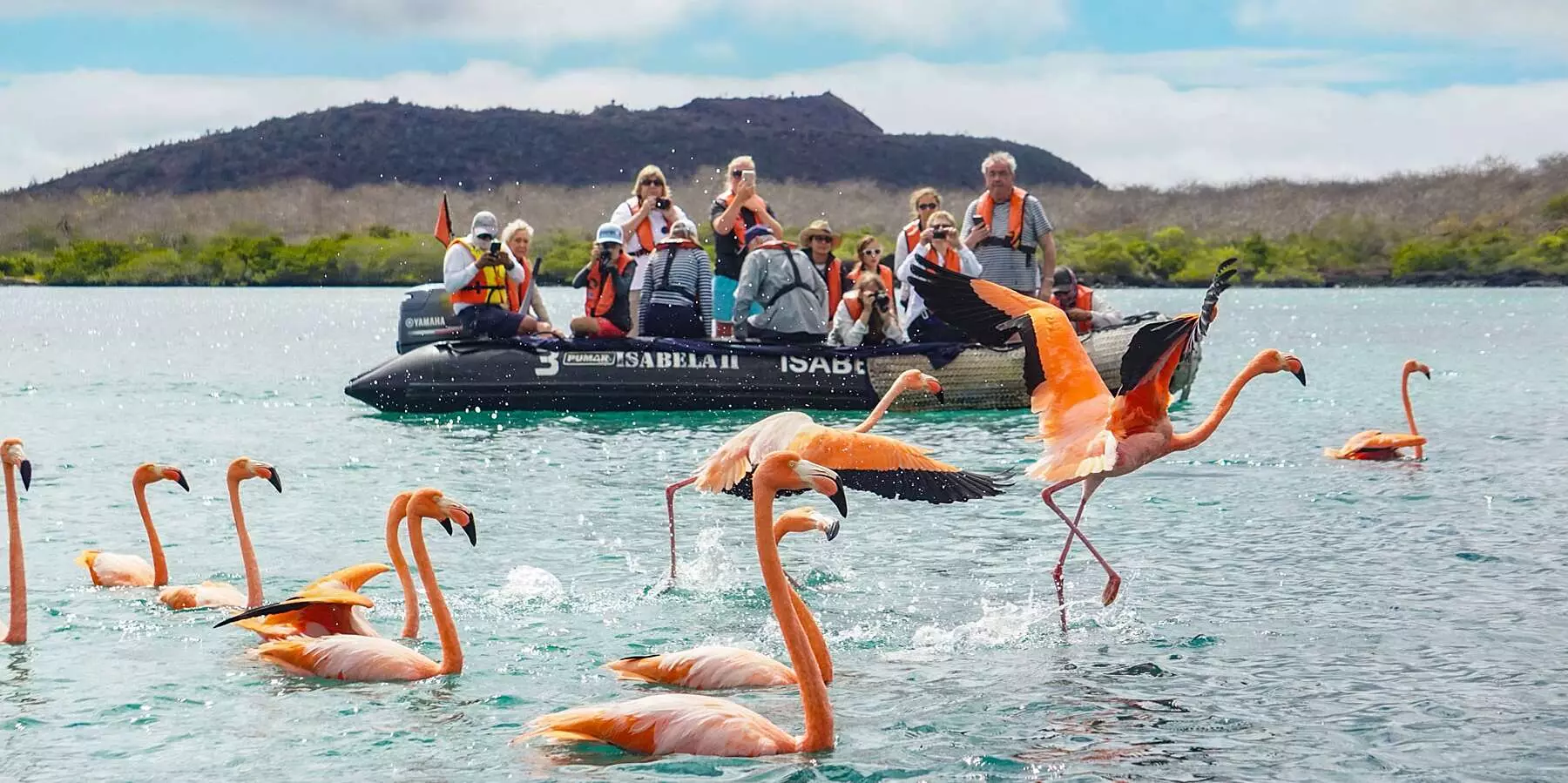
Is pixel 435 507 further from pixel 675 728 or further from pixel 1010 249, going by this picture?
pixel 1010 249

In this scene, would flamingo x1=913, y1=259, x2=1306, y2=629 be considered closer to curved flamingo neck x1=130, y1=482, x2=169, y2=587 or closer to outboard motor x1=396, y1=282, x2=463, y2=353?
curved flamingo neck x1=130, y1=482, x2=169, y2=587

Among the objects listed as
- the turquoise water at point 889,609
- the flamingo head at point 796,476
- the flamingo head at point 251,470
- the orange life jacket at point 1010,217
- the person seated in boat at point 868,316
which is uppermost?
the orange life jacket at point 1010,217

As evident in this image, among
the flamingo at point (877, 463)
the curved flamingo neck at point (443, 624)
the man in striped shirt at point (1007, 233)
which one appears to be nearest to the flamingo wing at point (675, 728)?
the curved flamingo neck at point (443, 624)

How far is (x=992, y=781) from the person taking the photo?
17.4 feet

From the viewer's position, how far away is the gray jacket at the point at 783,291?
14.6 metres

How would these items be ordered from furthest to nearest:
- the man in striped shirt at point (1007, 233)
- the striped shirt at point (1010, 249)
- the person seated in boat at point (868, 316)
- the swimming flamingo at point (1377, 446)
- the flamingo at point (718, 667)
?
the person seated in boat at point (868, 316)
the striped shirt at point (1010, 249)
the man in striped shirt at point (1007, 233)
the swimming flamingo at point (1377, 446)
the flamingo at point (718, 667)

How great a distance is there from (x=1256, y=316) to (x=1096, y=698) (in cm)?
4432

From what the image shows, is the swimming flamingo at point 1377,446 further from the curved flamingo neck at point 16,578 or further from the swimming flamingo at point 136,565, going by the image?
the curved flamingo neck at point 16,578

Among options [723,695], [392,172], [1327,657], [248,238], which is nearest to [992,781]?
[723,695]

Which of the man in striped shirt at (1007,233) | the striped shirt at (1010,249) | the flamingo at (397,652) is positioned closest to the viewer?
the flamingo at (397,652)

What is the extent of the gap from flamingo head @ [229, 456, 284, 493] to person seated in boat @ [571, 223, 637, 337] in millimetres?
8290

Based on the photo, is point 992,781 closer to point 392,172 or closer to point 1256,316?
point 1256,316

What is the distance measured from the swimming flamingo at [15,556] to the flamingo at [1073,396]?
3.84 meters

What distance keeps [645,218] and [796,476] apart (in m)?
10.7
